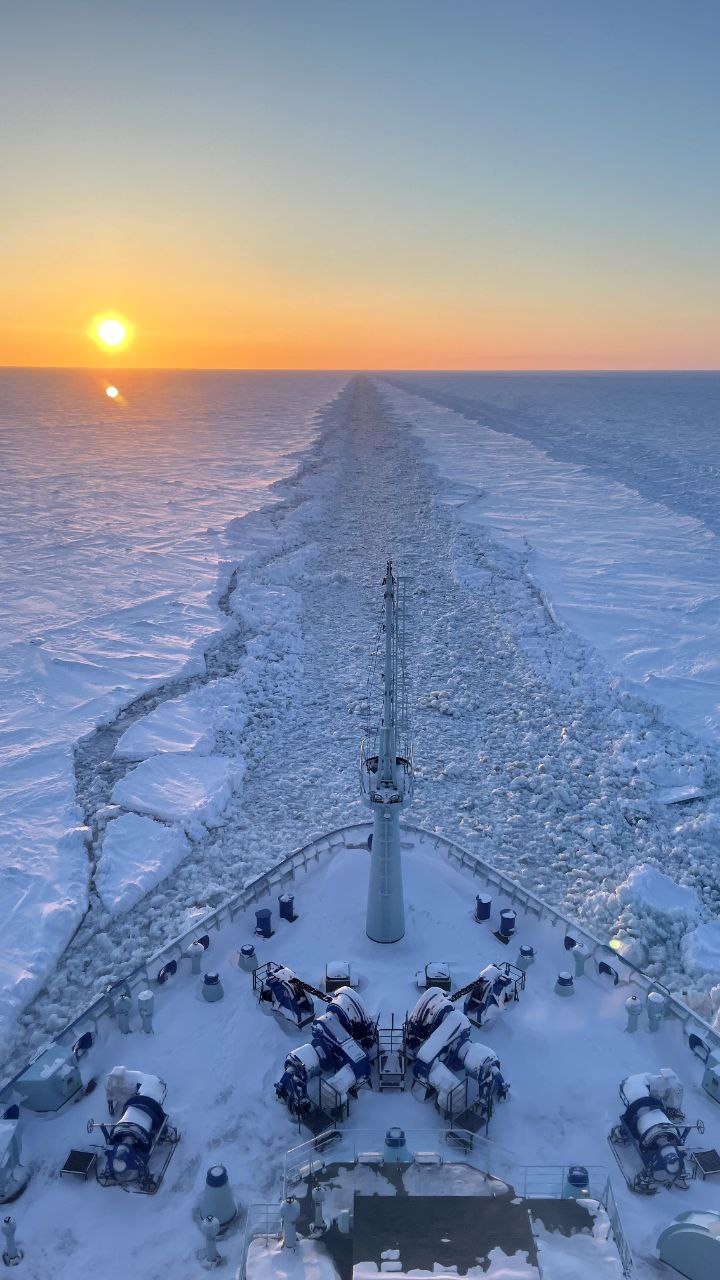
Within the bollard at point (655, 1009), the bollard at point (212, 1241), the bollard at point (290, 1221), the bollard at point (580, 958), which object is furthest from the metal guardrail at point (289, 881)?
the bollard at point (290, 1221)

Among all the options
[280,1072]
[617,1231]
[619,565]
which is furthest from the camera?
[619,565]

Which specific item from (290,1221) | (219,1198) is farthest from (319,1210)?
(219,1198)

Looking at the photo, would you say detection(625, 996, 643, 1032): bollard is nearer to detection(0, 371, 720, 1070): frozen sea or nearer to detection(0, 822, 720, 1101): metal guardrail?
detection(0, 822, 720, 1101): metal guardrail

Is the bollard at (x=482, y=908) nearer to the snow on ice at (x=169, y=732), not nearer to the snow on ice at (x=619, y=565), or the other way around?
the snow on ice at (x=169, y=732)

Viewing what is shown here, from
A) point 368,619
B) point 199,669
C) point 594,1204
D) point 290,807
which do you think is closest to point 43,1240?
point 594,1204

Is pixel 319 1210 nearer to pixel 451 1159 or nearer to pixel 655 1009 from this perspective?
pixel 451 1159
